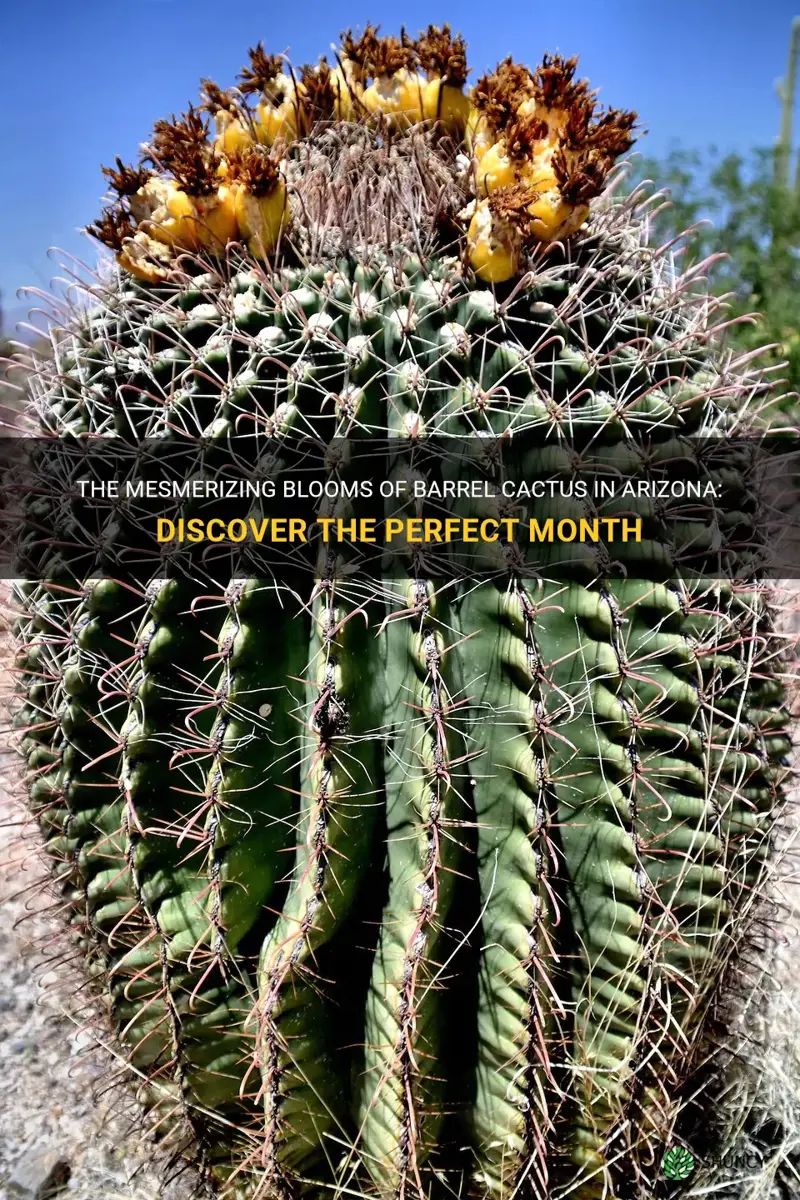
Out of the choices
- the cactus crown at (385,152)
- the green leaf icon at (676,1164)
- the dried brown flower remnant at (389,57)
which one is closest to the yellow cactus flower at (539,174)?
the cactus crown at (385,152)

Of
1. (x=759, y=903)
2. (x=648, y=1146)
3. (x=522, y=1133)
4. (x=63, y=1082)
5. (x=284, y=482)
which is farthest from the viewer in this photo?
(x=63, y=1082)

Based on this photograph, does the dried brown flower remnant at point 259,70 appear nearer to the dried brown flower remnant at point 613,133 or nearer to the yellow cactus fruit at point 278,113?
the yellow cactus fruit at point 278,113

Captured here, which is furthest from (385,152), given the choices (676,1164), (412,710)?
(676,1164)

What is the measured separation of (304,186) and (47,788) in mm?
1328

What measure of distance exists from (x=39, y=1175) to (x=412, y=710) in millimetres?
1526

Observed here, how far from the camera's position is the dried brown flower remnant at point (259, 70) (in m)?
2.07

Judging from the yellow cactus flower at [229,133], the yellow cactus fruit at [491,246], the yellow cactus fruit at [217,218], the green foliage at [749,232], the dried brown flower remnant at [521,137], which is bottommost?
the yellow cactus fruit at [491,246]

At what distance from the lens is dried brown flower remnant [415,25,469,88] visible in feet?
6.68

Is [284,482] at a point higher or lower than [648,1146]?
higher

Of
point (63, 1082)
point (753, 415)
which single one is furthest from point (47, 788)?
point (753, 415)

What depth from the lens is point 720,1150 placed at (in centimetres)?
229

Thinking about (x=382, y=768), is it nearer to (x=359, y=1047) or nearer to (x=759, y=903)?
(x=359, y=1047)

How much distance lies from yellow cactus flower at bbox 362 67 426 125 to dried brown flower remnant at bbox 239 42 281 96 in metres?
0.20

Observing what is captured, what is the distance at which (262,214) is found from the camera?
1839mm
